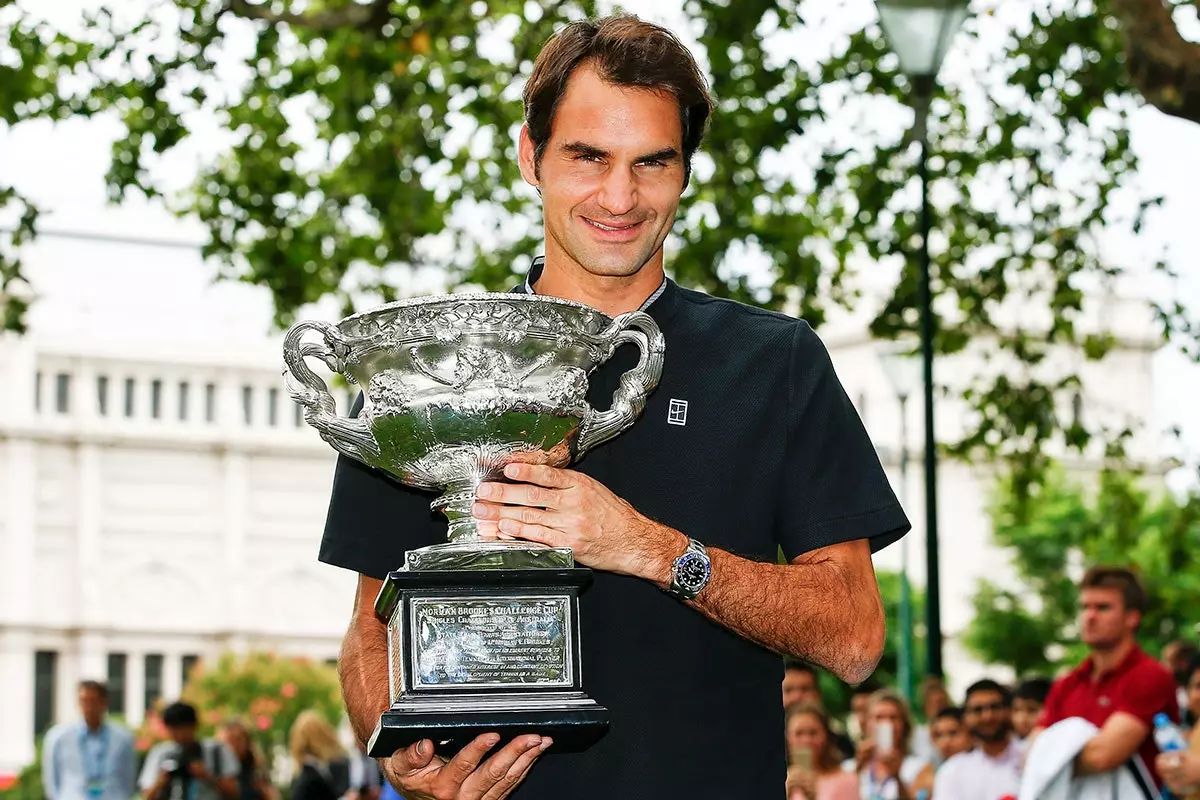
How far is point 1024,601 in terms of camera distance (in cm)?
6400

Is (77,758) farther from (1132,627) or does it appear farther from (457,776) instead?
(457,776)

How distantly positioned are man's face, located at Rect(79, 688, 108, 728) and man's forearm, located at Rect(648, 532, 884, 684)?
12.2 metres

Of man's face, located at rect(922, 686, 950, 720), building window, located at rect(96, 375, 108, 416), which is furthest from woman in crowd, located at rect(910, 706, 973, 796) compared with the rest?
building window, located at rect(96, 375, 108, 416)

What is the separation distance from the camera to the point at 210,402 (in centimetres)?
9475

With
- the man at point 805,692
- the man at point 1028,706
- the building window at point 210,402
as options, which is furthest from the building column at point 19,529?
the man at point 1028,706

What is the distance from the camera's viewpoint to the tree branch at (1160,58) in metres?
8.80

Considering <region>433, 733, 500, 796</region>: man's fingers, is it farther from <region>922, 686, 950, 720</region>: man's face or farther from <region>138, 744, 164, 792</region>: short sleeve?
<region>138, 744, 164, 792</region>: short sleeve

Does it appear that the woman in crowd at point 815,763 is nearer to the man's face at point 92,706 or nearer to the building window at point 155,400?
the man's face at point 92,706

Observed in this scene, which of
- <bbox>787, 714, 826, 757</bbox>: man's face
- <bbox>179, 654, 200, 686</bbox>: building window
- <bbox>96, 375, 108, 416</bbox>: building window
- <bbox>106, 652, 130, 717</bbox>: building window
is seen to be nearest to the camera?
<bbox>787, 714, 826, 757</bbox>: man's face

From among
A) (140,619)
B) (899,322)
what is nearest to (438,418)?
(899,322)

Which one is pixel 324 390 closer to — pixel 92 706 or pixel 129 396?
pixel 92 706

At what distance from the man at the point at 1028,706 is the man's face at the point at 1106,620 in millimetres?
2246

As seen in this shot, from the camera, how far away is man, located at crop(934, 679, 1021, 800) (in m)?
9.29

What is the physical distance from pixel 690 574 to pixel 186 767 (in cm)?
1188
